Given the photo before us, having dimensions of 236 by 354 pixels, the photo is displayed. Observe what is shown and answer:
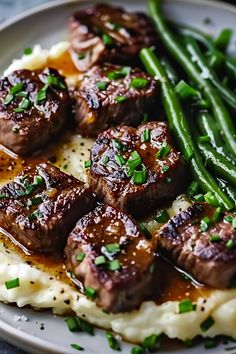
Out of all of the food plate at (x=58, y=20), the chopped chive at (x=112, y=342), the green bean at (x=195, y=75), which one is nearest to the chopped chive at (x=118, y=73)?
the green bean at (x=195, y=75)

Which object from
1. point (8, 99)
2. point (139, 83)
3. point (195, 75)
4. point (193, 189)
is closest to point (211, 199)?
point (193, 189)

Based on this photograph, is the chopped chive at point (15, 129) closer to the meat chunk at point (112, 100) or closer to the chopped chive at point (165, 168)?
the meat chunk at point (112, 100)

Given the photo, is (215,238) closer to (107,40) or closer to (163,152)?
(163,152)

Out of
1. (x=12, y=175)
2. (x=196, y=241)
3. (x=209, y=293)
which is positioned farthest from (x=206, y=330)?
(x=12, y=175)

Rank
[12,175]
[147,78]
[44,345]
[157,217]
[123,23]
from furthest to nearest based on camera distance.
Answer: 1. [123,23]
2. [147,78]
3. [12,175]
4. [157,217]
5. [44,345]

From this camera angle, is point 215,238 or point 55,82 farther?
point 55,82

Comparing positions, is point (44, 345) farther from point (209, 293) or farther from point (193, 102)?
point (193, 102)
